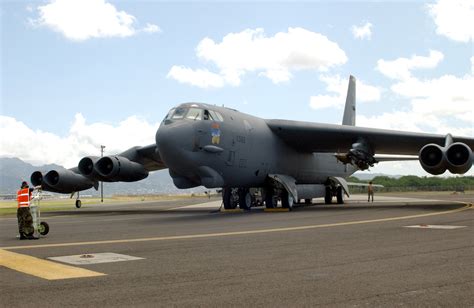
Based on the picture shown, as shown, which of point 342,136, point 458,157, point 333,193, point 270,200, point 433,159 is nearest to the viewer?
point 458,157

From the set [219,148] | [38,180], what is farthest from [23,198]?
[38,180]

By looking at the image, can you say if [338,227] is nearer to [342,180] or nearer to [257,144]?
[257,144]

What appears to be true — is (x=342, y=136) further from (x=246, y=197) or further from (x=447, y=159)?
(x=246, y=197)

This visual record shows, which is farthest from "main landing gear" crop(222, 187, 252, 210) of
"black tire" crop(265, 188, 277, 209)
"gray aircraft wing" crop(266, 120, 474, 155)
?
"gray aircraft wing" crop(266, 120, 474, 155)

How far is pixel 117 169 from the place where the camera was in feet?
94.9

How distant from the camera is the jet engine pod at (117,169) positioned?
2898cm

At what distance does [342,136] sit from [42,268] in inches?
849

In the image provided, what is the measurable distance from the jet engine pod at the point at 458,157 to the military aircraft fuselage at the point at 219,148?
8.42 meters

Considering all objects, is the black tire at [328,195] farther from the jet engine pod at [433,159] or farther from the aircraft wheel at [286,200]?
the jet engine pod at [433,159]

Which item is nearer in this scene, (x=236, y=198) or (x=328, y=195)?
(x=236, y=198)

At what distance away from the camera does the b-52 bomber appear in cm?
2181

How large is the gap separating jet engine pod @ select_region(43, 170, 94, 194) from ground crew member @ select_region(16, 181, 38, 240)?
57.0 feet

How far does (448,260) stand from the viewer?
8562 millimetres

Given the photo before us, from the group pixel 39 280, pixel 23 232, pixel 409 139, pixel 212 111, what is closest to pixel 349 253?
pixel 39 280
